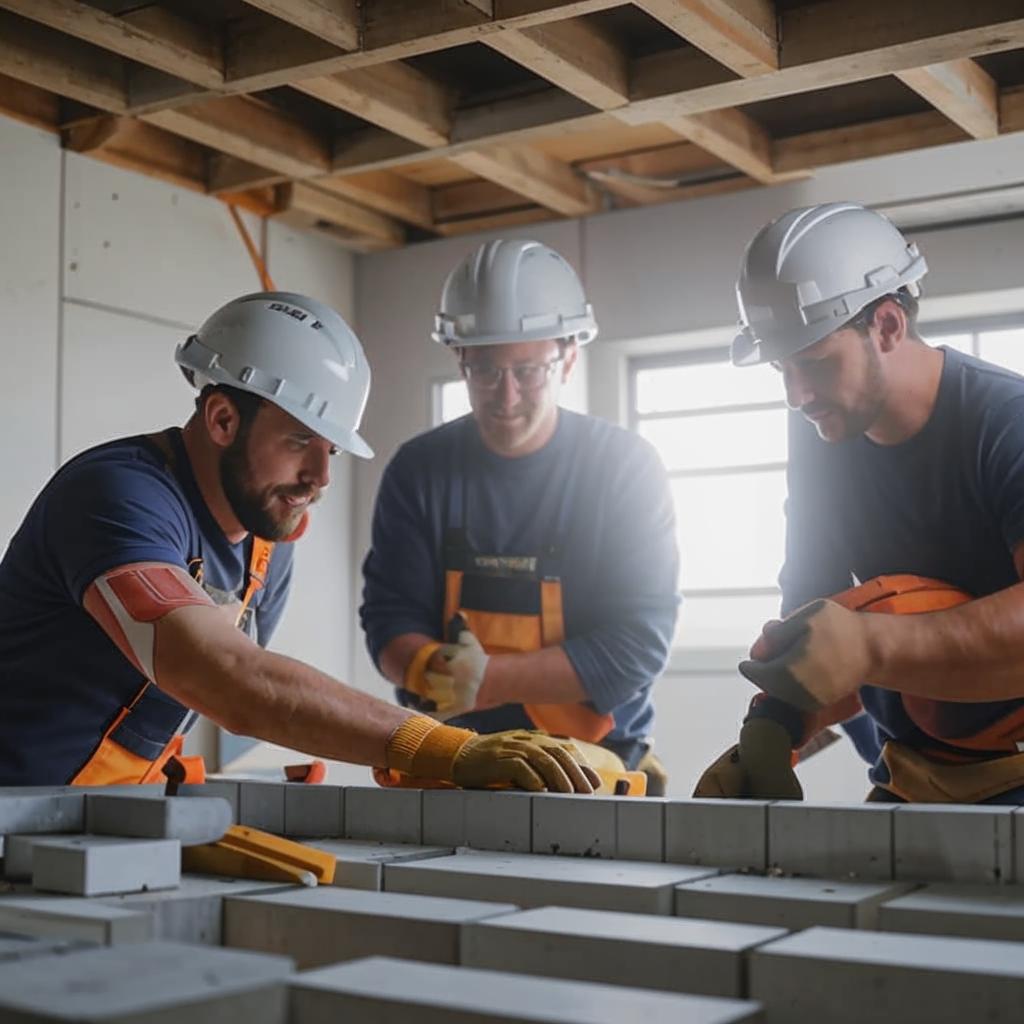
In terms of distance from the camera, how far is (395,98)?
15.6 feet

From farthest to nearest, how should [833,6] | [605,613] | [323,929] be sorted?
[833,6] < [605,613] < [323,929]

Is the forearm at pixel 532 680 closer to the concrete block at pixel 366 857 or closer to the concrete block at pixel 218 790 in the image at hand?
the concrete block at pixel 218 790

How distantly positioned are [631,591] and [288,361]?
110 centimetres

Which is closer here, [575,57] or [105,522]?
[105,522]

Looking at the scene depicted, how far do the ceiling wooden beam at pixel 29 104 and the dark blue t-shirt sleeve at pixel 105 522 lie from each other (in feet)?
8.96

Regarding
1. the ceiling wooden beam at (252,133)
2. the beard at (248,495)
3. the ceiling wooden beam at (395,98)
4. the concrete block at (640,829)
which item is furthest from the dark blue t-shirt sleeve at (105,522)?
the ceiling wooden beam at (252,133)

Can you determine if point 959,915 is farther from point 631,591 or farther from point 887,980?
point 631,591

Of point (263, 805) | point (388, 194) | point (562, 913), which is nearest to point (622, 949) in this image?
point (562, 913)

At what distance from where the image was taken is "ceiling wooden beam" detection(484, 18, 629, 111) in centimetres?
411

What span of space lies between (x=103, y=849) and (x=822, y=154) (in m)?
4.32

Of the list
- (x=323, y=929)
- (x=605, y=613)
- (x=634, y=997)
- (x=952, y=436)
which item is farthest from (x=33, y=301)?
(x=634, y=997)

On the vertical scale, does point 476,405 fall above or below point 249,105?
below

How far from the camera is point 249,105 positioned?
16.7 ft

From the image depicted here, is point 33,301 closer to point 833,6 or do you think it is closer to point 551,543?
point 551,543
